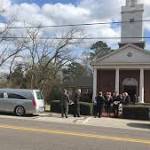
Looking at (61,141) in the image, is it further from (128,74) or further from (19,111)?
(128,74)

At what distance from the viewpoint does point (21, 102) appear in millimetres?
27172

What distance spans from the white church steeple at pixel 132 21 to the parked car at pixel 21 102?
90.9 feet

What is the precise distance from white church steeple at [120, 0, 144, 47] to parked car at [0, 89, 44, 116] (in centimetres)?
2770

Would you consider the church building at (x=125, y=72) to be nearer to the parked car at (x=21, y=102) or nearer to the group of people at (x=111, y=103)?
the group of people at (x=111, y=103)

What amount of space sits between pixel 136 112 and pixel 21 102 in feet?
23.2

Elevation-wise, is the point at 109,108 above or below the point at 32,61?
below

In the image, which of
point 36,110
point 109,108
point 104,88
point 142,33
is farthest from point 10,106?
point 142,33

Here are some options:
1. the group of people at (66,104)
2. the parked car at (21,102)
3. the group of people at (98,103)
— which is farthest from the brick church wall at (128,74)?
the parked car at (21,102)

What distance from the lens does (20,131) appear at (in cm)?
1614

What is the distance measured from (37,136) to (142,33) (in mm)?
41309

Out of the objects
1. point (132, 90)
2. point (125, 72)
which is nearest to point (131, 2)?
point (125, 72)

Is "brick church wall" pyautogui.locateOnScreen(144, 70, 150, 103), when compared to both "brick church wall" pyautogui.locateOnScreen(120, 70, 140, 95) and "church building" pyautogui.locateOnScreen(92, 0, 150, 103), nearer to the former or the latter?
"church building" pyautogui.locateOnScreen(92, 0, 150, 103)

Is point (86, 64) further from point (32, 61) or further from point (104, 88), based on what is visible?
point (104, 88)

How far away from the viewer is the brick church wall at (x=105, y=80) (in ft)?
154
